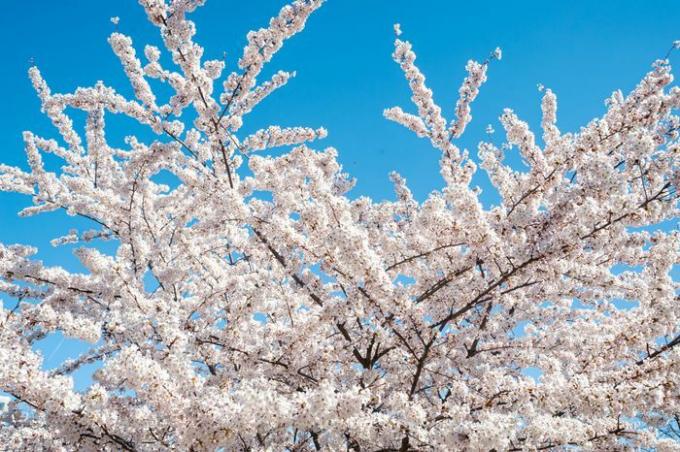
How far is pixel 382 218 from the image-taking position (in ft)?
31.7

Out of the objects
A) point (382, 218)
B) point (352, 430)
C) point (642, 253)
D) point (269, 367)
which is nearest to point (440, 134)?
point (382, 218)

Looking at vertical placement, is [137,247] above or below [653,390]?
above

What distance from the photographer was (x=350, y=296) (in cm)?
520

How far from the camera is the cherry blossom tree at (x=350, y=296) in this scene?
14.9 ft

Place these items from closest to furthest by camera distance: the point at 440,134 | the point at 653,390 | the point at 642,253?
the point at 653,390 → the point at 642,253 → the point at 440,134

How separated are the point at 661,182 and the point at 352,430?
13.8 feet

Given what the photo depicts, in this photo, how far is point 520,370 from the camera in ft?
25.8

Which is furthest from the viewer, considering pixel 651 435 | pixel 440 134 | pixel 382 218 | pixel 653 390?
pixel 382 218

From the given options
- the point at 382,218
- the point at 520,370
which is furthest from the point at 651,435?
the point at 382,218

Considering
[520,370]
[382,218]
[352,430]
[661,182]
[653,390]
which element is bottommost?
[352,430]

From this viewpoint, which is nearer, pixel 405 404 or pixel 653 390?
pixel 653 390

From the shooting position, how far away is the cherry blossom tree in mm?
4543

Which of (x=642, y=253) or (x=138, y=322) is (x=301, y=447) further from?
(x=642, y=253)

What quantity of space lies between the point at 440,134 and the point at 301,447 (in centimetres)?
579
